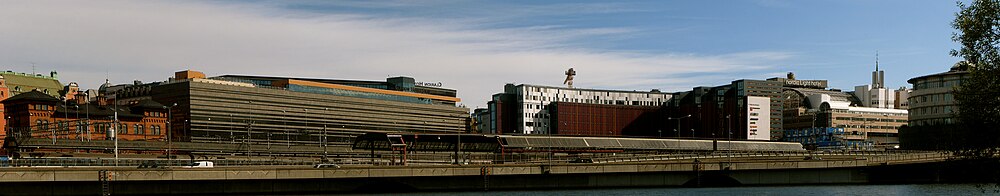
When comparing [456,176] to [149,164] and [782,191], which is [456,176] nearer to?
[149,164]

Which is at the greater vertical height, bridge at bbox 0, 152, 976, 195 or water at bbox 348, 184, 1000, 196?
bridge at bbox 0, 152, 976, 195

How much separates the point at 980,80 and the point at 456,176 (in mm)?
67895

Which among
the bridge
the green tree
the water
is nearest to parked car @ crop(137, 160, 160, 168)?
the bridge

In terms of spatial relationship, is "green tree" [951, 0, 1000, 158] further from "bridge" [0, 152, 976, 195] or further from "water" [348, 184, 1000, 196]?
"water" [348, 184, 1000, 196]

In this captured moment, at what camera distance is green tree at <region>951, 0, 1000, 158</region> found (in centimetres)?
5712

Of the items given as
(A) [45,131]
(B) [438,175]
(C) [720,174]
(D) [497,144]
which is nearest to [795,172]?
(C) [720,174]

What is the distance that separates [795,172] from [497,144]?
193 ft

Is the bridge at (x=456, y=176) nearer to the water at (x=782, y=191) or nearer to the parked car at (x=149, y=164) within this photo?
the water at (x=782, y=191)

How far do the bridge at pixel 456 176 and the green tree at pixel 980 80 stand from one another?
130ft

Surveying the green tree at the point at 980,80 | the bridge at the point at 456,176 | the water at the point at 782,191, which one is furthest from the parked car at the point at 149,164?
the green tree at the point at 980,80

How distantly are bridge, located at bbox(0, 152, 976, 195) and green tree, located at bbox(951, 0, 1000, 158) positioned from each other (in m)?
39.7

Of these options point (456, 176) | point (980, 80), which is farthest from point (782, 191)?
point (980, 80)

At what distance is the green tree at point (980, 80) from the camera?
57.1m

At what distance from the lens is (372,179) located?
376ft
